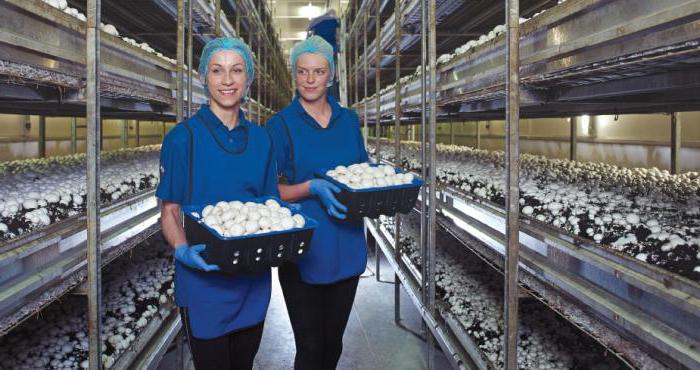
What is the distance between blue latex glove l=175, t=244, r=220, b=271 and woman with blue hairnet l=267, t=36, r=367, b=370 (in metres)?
0.61

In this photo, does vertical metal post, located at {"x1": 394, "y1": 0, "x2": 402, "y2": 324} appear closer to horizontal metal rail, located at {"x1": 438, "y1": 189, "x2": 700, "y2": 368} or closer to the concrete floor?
the concrete floor

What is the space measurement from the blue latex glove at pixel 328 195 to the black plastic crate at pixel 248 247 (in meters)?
0.44

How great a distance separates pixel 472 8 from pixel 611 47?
3.29 metres

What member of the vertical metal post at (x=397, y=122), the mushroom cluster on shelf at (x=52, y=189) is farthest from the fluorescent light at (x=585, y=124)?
the mushroom cluster on shelf at (x=52, y=189)

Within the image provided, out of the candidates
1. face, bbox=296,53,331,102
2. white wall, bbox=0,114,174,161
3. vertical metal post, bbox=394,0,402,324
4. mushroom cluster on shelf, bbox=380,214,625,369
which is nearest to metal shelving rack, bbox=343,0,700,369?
mushroom cluster on shelf, bbox=380,214,625,369

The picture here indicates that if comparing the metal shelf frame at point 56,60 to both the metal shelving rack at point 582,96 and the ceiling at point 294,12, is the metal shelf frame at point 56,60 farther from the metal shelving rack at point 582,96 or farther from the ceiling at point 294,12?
the ceiling at point 294,12

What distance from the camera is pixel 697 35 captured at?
35.8 inches

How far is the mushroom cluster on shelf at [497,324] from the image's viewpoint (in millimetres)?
2137

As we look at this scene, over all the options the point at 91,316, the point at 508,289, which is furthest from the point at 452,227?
the point at 91,316

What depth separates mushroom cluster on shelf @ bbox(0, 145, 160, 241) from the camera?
168 centimetres

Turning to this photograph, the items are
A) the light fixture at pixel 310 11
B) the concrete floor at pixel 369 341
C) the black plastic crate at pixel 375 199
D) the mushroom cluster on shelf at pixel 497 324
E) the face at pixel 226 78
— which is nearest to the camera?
the face at pixel 226 78

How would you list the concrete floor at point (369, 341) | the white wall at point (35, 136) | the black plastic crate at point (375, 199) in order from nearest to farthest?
the black plastic crate at point (375, 199) < the concrete floor at point (369, 341) < the white wall at point (35, 136)

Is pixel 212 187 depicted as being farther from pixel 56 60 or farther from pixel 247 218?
pixel 56 60

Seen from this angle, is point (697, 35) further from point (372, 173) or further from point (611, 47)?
point (372, 173)
